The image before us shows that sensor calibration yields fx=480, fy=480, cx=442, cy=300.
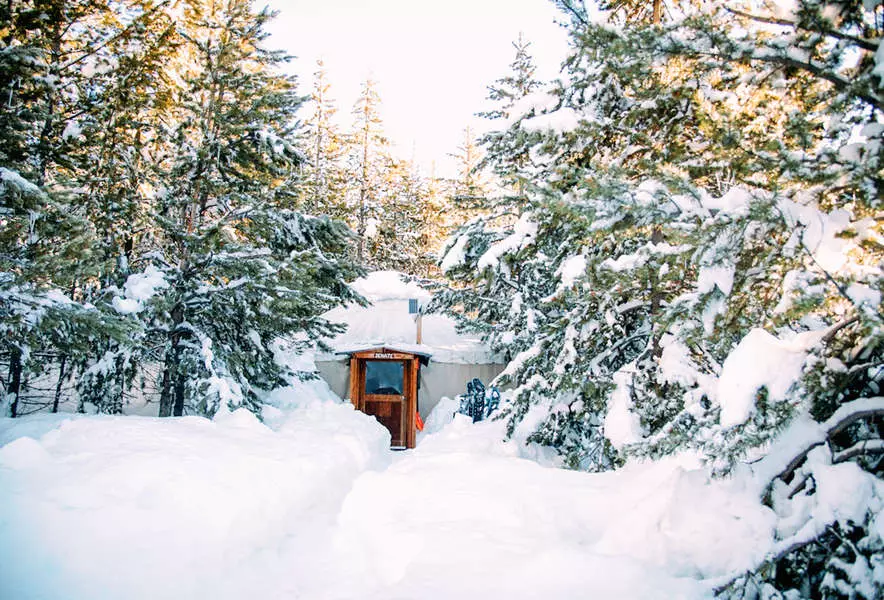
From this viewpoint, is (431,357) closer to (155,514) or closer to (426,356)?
(426,356)

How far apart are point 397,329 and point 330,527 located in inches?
451

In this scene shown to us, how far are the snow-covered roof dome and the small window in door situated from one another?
2.14 ft

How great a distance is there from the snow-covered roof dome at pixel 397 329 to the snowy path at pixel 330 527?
26.5ft

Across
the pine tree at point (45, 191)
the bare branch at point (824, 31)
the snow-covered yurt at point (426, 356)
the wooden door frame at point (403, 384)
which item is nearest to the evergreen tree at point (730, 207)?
the bare branch at point (824, 31)

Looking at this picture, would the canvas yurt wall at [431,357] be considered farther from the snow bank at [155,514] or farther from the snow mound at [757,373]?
the snow mound at [757,373]

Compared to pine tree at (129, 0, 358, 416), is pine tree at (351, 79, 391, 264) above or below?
above

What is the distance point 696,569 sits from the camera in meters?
3.08

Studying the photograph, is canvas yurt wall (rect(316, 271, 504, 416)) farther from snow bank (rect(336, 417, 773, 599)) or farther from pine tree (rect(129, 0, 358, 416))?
snow bank (rect(336, 417, 773, 599))

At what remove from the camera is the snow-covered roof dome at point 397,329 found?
49.5 ft

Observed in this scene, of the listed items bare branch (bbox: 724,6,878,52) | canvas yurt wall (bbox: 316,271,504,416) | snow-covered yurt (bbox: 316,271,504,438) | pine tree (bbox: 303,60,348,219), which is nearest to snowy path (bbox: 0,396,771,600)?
bare branch (bbox: 724,6,878,52)

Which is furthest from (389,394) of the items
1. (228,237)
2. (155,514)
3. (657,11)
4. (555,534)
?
(657,11)

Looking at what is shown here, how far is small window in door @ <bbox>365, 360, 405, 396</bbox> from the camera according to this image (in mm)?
13930

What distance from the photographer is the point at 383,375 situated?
14047 millimetres

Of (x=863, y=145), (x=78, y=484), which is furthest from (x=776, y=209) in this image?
(x=78, y=484)
